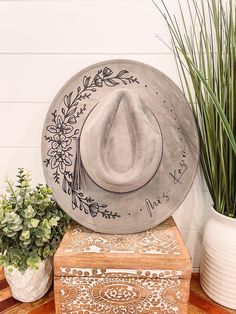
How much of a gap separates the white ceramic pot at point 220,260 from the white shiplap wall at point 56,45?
0.52m

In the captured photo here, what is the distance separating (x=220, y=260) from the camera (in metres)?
0.95

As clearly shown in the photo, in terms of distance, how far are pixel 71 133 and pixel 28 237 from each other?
12.8 inches

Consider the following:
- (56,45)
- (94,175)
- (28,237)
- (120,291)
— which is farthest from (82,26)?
(120,291)

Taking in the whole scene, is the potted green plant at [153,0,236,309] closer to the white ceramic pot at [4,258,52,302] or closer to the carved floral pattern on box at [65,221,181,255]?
the carved floral pattern on box at [65,221,181,255]

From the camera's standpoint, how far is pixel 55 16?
1001 mm

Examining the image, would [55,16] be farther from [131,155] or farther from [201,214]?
[201,214]

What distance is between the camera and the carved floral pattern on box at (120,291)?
32.3 inches

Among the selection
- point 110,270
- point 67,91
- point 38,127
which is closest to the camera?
point 110,270

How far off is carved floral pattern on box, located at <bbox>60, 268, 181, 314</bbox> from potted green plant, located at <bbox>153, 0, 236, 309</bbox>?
0.72 ft

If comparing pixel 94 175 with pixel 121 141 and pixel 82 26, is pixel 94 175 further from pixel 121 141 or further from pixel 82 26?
pixel 82 26

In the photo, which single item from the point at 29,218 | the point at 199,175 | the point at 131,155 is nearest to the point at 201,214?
the point at 199,175

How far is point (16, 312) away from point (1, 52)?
32.9 inches

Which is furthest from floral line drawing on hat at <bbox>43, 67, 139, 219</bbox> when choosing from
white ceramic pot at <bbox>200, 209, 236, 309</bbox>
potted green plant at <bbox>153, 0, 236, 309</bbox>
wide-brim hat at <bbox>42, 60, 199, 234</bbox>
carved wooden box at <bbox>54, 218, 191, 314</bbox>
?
white ceramic pot at <bbox>200, 209, 236, 309</bbox>

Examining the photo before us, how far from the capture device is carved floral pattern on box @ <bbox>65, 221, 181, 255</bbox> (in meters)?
0.84
